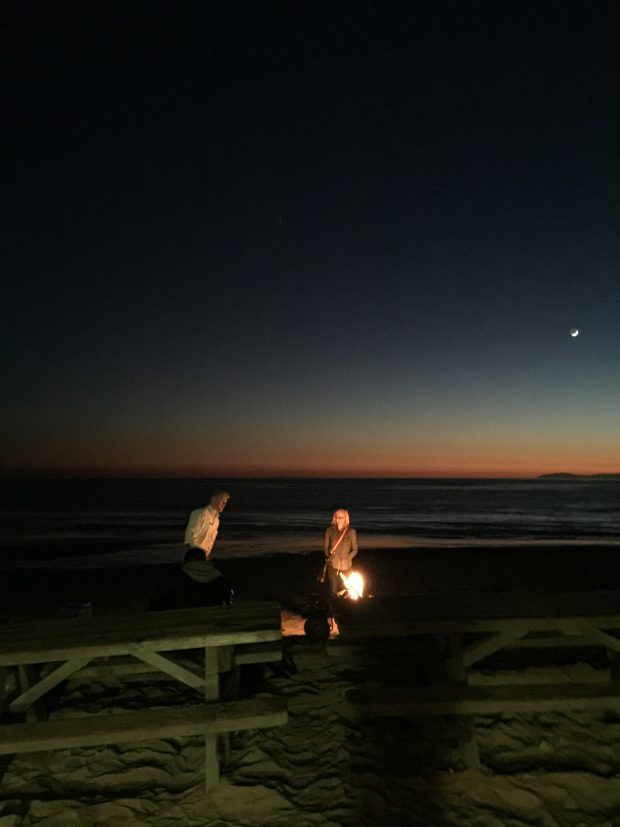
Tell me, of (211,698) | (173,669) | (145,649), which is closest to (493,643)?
(211,698)

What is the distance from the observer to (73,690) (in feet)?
17.4

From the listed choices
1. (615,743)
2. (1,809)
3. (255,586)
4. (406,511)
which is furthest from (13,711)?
(406,511)

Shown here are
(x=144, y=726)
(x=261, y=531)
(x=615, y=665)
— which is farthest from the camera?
(x=261, y=531)

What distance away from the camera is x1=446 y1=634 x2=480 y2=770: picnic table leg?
395 centimetres

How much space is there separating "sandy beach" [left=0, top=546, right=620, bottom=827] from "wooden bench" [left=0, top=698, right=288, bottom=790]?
18.2 inches

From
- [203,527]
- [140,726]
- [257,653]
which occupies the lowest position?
[140,726]

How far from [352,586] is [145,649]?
393cm

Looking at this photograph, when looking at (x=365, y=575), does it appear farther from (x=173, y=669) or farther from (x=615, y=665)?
(x=173, y=669)

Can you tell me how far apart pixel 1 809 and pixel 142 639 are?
1.55 m

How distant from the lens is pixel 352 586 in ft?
23.3

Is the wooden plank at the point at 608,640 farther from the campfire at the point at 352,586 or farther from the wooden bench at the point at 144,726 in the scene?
the campfire at the point at 352,586

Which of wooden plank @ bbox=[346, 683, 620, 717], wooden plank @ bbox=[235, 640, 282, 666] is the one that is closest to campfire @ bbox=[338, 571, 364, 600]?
wooden plank @ bbox=[235, 640, 282, 666]

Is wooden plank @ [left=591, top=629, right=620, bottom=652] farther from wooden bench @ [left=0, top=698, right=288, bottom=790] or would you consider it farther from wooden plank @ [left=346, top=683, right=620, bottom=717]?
wooden bench @ [left=0, top=698, right=288, bottom=790]

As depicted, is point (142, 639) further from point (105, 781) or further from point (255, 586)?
point (255, 586)
